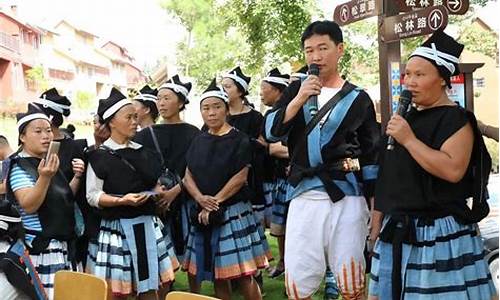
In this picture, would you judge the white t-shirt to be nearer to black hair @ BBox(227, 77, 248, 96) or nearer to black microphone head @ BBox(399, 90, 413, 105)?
black microphone head @ BBox(399, 90, 413, 105)

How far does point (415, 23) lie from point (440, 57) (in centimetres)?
140

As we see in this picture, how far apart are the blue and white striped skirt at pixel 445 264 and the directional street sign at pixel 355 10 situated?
1.99 metres

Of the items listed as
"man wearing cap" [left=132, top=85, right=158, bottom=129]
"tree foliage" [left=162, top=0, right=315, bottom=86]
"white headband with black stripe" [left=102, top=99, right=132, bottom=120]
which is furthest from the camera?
"tree foliage" [left=162, top=0, right=315, bottom=86]

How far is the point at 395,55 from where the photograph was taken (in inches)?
148

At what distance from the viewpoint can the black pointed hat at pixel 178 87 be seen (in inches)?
153

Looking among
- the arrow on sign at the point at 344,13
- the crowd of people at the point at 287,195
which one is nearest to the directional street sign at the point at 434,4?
the arrow on sign at the point at 344,13

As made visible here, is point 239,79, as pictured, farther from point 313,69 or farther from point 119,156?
point 313,69

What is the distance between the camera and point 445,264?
2.07m

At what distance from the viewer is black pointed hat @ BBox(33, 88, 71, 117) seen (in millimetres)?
3338

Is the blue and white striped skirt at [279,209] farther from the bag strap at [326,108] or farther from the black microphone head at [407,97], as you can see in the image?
the black microphone head at [407,97]

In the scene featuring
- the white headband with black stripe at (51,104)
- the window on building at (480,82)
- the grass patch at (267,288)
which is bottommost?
the grass patch at (267,288)

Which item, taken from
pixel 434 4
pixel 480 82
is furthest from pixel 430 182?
pixel 480 82

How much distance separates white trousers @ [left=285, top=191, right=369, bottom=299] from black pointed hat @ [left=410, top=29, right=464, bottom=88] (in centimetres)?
66

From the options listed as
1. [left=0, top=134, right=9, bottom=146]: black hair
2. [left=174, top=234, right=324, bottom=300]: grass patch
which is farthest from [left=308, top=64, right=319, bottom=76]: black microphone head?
[left=0, top=134, right=9, bottom=146]: black hair
